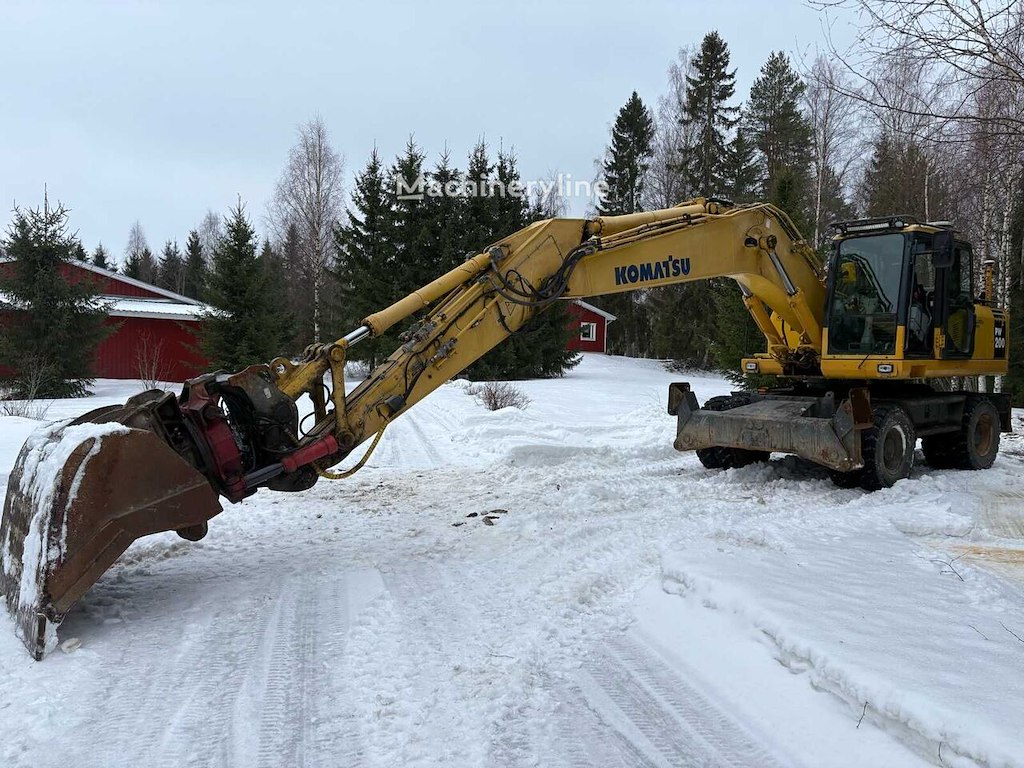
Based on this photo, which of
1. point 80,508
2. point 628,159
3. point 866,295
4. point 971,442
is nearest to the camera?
point 80,508

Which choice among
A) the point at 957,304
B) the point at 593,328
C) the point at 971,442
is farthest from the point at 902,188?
the point at 593,328

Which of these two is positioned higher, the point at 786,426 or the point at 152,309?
the point at 152,309

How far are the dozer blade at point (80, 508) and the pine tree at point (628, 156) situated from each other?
121 feet

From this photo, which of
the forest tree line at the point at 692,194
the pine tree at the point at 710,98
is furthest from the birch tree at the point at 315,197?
Result: the pine tree at the point at 710,98

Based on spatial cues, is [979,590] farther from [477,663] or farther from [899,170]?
[899,170]

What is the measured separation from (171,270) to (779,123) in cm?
5407

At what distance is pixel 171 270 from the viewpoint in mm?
63844

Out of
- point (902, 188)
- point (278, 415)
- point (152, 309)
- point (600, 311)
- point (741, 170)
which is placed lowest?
point (278, 415)

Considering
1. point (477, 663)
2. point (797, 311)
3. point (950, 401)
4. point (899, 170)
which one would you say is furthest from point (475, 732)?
point (899, 170)

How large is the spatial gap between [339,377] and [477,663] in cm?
237

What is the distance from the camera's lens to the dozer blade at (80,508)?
3.63m

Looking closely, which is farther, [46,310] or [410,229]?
[410,229]

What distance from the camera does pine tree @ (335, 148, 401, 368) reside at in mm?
25859

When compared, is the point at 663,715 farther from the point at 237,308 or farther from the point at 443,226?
the point at 443,226
